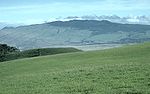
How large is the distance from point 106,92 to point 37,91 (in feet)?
16.4

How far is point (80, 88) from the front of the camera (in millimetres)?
22688

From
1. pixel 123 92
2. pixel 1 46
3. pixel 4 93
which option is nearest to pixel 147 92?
pixel 123 92

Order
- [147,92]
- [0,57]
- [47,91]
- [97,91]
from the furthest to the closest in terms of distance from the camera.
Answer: [0,57] < [47,91] < [97,91] < [147,92]

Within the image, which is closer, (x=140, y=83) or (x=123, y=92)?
(x=123, y=92)

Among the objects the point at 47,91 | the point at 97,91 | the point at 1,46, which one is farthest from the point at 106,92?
the point at 1,46

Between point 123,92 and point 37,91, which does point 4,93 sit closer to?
point 37,91

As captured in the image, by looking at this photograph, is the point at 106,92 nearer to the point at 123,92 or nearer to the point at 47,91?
the point at 123,92

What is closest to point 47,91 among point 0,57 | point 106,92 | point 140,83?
point 106,92

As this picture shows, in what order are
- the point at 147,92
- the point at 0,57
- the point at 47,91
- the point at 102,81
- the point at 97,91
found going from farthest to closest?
the point at 0,57 < the point at 102,81 < the point at 47,91 < the point at 97,91 < the point at 147,92

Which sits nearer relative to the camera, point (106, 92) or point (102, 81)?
point (106, 92)

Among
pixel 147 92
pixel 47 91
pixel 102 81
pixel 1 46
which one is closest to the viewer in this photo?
pixel 147 92

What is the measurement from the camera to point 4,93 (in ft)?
76.4

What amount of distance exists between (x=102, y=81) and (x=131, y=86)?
3.93 metres

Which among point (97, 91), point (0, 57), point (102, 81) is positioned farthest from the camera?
point (0, 57)
